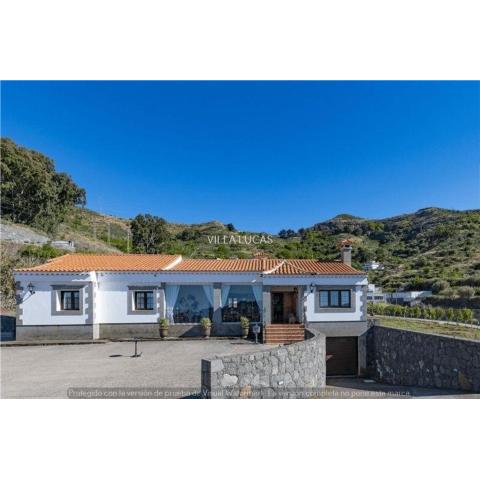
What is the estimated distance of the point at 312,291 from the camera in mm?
15258

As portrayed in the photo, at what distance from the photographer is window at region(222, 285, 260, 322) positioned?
1555 centimetres

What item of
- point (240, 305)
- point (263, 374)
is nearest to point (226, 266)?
point (240, 305)

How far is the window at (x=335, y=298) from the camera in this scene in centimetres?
1531

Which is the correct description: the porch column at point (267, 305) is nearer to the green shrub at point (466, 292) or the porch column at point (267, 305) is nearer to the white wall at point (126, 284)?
the white wall at point (126, 284)

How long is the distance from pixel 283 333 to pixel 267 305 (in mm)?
1265

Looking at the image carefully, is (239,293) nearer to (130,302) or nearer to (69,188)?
(130,302)

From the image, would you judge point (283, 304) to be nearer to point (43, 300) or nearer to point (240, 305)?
point (240, 305)

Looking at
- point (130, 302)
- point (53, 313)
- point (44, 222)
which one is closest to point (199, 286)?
point (130, 302)

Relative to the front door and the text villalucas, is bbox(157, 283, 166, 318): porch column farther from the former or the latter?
the text villalucas

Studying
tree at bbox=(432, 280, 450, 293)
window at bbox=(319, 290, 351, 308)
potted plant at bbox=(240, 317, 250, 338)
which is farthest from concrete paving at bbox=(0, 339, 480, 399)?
tree at bbox=(432, 280, 450, 293)

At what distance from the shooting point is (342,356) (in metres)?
15.0

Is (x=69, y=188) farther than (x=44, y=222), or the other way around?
(x=69, y=188)

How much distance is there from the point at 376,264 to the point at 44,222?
42.9m

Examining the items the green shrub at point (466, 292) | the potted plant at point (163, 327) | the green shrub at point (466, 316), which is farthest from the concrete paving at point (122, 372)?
the green shrub at point (466, 292)
